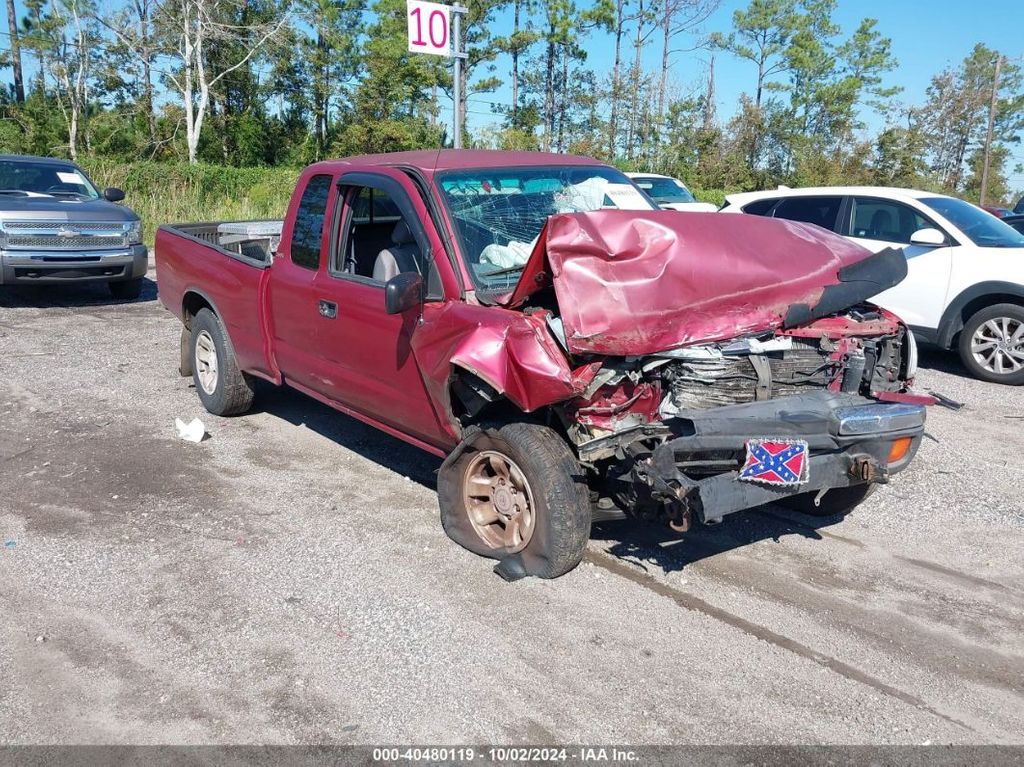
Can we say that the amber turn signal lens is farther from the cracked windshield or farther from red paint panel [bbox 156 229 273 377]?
red paint panel [bbox 156 229 273 377]

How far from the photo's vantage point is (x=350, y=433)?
260 inches

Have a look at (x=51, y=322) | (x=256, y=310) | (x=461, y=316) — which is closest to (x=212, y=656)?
(x=461, y=316)

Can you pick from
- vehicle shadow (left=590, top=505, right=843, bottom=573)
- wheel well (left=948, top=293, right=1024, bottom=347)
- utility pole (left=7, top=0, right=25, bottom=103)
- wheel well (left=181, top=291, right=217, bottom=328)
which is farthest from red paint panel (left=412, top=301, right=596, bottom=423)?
utility pole (left=7, top=0, right=25, bottom=103)

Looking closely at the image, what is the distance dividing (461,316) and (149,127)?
3758cm

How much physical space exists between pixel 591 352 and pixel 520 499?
863mm

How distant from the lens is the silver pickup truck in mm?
10820

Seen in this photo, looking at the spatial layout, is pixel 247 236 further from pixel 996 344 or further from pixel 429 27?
pixel 996 344

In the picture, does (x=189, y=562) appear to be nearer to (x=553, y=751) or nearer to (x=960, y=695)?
(x=553, y=751)

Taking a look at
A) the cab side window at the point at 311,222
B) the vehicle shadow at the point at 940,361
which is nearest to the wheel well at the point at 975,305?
the vehicle shadow at the point at 940,361

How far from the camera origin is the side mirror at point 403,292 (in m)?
4.21

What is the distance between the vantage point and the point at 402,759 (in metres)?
3.00

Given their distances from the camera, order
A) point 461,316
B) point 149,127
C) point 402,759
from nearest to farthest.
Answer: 1. point 402,759
2. point 461,316
3. point 149,127

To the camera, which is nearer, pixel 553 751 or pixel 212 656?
pixel 553 751

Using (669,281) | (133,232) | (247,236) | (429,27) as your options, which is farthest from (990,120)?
(669,281)
